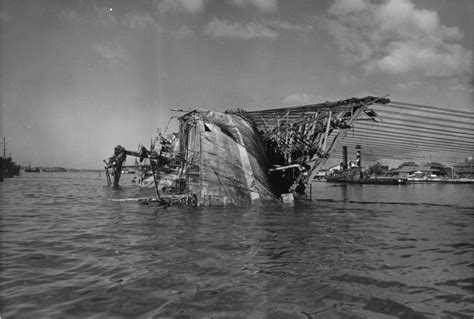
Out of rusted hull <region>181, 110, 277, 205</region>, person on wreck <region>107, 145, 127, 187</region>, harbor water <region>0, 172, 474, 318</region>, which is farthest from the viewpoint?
person on wreck <region>107, 145, 127, 187</region>

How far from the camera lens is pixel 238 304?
5.08m

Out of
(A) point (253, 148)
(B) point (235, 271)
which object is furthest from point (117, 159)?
(B) point (235, 271)

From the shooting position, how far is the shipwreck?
768 inches

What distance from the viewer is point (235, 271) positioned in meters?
6.76

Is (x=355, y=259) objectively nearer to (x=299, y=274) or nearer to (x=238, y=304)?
(x=299, y=274)

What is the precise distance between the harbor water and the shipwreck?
23.4 feet

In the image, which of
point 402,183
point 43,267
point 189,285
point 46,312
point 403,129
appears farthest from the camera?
point 402,183

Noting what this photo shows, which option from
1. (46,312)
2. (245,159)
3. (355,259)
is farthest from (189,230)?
(245,159)

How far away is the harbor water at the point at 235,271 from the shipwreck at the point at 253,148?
7.14 metres

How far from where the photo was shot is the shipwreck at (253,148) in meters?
19.5

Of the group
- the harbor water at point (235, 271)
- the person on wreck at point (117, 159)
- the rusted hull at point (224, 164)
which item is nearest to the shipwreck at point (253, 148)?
the rusted hull at point (224, 164)

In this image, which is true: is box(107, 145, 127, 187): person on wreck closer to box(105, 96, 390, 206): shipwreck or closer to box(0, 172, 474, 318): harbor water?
box(105, 96, 390, 206): shipwreck

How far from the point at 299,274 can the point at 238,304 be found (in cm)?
201

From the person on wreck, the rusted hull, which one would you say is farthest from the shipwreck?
the person on wreck
